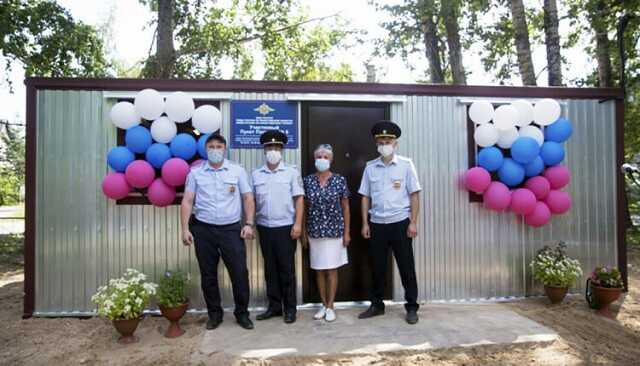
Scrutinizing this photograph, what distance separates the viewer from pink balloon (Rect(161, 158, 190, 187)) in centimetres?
404

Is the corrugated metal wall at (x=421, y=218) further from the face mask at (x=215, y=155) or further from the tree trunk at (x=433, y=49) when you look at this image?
the tree trunk at (x=433, y=49)

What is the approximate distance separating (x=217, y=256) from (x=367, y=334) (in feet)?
5.12

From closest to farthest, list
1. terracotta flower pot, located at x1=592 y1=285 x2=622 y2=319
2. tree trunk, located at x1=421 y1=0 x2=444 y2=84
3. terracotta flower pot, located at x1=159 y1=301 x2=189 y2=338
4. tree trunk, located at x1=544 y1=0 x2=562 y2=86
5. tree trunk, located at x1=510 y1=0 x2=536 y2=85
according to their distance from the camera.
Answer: terracotta flower pot, located at x1=159 y1=301 x2=189 y2=338 → terracotta flower pot, located at x1=592 y1=285 x2=622 y2=319 → tree trunk, located at x1=544 y1=0 x2=562 y2=86 → tree trunk, located at x1=510 y1=0 x2=536 y2=85 → tree trunk, located at x1=421 y1=0 x2=444 y2=84

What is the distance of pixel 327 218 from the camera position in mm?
4031

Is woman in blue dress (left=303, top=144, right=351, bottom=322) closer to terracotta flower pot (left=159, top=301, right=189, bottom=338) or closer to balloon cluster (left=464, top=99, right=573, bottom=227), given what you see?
terracotta flower pot (left=159, top=301, right=189, bottom=338)

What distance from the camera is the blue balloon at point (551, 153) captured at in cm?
456

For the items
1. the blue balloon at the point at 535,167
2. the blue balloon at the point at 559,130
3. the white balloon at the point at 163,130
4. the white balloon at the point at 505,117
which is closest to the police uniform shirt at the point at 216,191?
the white balloon at the point at 163,130

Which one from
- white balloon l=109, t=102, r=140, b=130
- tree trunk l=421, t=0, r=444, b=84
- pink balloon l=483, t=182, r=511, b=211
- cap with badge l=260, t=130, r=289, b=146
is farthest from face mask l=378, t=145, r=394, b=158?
tree trunk l=421, t=0, r=444, b=84

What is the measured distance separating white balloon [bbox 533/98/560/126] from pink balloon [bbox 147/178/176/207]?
13.1ft

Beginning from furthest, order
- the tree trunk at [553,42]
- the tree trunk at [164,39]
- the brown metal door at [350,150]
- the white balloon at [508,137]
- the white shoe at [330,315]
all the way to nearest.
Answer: the tree trunk at [164,39], the tree trunk at [553,42], the brown metal door at [350,150], the white balloon at [508,137], the white shoe at [330,315]

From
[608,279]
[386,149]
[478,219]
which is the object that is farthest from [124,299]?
[608,279]

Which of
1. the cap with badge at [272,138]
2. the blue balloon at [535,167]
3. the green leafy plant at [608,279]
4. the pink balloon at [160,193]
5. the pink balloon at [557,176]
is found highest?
the cap with badge at [272,138]

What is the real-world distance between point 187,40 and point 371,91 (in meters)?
9.71

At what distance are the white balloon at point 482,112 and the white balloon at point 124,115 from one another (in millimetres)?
3533
